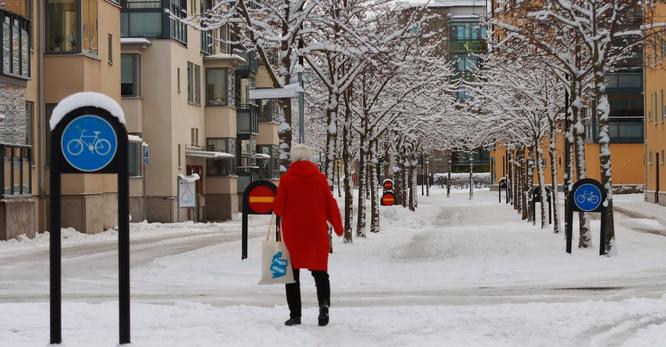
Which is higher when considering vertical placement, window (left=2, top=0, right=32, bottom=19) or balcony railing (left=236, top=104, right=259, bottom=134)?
window (left=2, top=0, right=32, bottom=19)

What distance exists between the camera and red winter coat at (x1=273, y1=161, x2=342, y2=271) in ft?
34.3

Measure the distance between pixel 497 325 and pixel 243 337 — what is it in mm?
2513

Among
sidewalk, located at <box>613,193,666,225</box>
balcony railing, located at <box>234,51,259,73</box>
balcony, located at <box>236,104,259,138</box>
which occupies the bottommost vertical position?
sidewalk, located at <box>613,193,666,225</box>

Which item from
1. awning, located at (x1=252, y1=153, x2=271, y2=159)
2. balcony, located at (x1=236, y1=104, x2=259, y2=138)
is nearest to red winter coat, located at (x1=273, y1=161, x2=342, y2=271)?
balcony, located at (x1=236, y1=104, x2=259, y2=138)

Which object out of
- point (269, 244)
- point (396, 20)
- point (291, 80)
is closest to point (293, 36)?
point (291, 80)

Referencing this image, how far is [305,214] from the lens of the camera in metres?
10.5

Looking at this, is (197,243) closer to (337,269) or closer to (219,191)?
(337,269)

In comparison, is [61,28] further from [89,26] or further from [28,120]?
[28,120]

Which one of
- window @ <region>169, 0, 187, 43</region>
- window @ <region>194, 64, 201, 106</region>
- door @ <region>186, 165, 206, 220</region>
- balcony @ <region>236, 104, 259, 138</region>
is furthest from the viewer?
balcony @ <region>236, 104, 259, 138</region>

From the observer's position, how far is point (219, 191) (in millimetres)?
51438

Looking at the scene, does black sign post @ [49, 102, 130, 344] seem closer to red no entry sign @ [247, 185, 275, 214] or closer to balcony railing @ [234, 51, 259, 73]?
red no entry sign @ [247, 185, 275, 214]

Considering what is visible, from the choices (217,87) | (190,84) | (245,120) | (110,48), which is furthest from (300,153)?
(245,120)

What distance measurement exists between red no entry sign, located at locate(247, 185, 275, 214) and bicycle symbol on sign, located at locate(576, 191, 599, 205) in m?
5.61

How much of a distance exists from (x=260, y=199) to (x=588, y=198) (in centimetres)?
600
